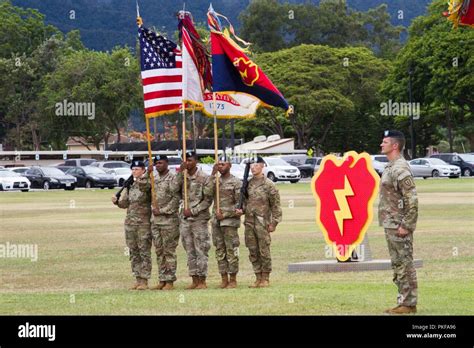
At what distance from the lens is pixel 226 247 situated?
1766 cm

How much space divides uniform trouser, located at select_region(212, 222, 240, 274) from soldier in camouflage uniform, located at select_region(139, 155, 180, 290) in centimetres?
60

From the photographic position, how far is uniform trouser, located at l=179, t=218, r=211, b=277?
17.5 meters

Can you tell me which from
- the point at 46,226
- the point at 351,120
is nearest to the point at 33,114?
the point at 351,120

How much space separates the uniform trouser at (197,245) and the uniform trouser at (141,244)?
1.93ft

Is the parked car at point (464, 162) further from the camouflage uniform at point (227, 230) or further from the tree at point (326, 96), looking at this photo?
the camouflage uniform at point (227, 230)

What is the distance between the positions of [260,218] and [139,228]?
1.74 m

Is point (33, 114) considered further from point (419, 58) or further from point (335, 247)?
point (335, 247)

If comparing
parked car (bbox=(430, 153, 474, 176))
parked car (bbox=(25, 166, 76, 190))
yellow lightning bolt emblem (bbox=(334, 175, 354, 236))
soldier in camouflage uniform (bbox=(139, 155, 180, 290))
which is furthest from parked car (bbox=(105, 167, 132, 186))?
soldier in camouflage uniform (bbox=(139, 155, 180, 290))

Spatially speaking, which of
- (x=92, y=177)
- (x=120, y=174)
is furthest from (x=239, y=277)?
(x=92, y=177)

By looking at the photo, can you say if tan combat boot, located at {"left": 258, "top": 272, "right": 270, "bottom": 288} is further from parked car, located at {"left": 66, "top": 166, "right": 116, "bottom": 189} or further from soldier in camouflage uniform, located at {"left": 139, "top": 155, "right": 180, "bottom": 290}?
parked car, located at {"left": 66, "top": 166, "right": 116, "bottom": 189}

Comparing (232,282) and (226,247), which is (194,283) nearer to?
(232,282)

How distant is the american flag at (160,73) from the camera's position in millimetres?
18531
